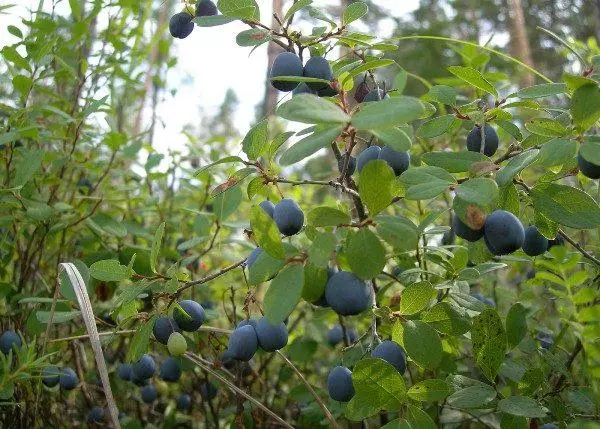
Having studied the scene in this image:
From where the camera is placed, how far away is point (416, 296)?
992 mm

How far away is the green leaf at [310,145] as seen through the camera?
78cm

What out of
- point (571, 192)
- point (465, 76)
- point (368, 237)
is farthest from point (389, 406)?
point (465, 76)

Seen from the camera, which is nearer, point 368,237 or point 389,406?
point 368,237

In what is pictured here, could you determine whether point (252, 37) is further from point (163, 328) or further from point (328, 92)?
point (163, 328)

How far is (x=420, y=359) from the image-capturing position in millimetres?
945

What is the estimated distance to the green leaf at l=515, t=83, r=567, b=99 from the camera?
981mm

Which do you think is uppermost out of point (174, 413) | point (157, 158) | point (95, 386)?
point (157, 158)

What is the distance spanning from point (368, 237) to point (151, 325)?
441mm

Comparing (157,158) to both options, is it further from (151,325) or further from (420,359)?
(420,359)

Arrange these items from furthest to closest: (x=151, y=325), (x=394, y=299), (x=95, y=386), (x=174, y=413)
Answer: (x=174, y=413) → (x=95, y=386) → (x=394, y=299) → (x=151, y=325)

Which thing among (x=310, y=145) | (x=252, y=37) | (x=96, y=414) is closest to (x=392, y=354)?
(x=310, y=145)

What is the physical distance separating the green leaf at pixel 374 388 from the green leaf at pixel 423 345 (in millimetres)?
47

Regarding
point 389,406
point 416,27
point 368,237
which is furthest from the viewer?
point 416,27

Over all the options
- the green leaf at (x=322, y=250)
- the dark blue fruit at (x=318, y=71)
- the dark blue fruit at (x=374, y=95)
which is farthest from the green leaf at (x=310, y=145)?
the dark blue fruit at (x=374, y=95)
